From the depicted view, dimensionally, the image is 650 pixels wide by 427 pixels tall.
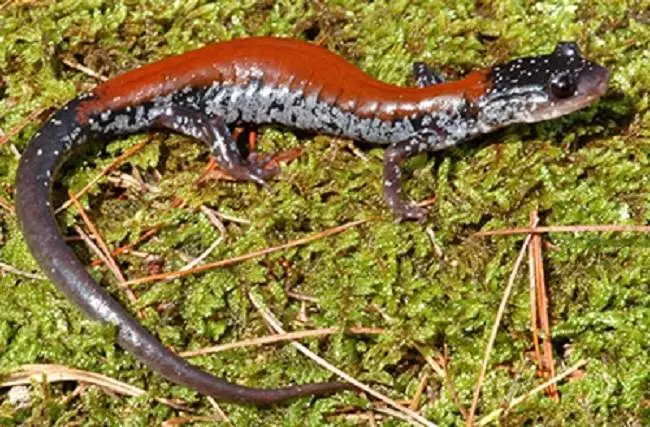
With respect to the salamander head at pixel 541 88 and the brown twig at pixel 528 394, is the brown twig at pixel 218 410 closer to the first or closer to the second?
the brown twig at pixel 528 394

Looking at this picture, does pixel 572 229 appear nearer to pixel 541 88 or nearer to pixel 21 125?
pixel 541 88

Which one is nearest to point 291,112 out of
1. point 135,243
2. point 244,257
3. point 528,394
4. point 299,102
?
point 299,102

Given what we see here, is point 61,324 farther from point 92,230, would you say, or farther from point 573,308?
point 573,308

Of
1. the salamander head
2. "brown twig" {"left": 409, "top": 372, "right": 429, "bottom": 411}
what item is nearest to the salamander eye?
the salamander head

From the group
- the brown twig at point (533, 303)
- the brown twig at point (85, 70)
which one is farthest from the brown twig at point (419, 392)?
the brown twig at point (85, 70)

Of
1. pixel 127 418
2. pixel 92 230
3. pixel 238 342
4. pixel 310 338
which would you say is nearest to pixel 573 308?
pixel 310 338

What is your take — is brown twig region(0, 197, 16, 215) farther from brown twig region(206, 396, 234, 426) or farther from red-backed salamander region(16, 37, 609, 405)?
brown twig region(206, 396, 234, 426)
